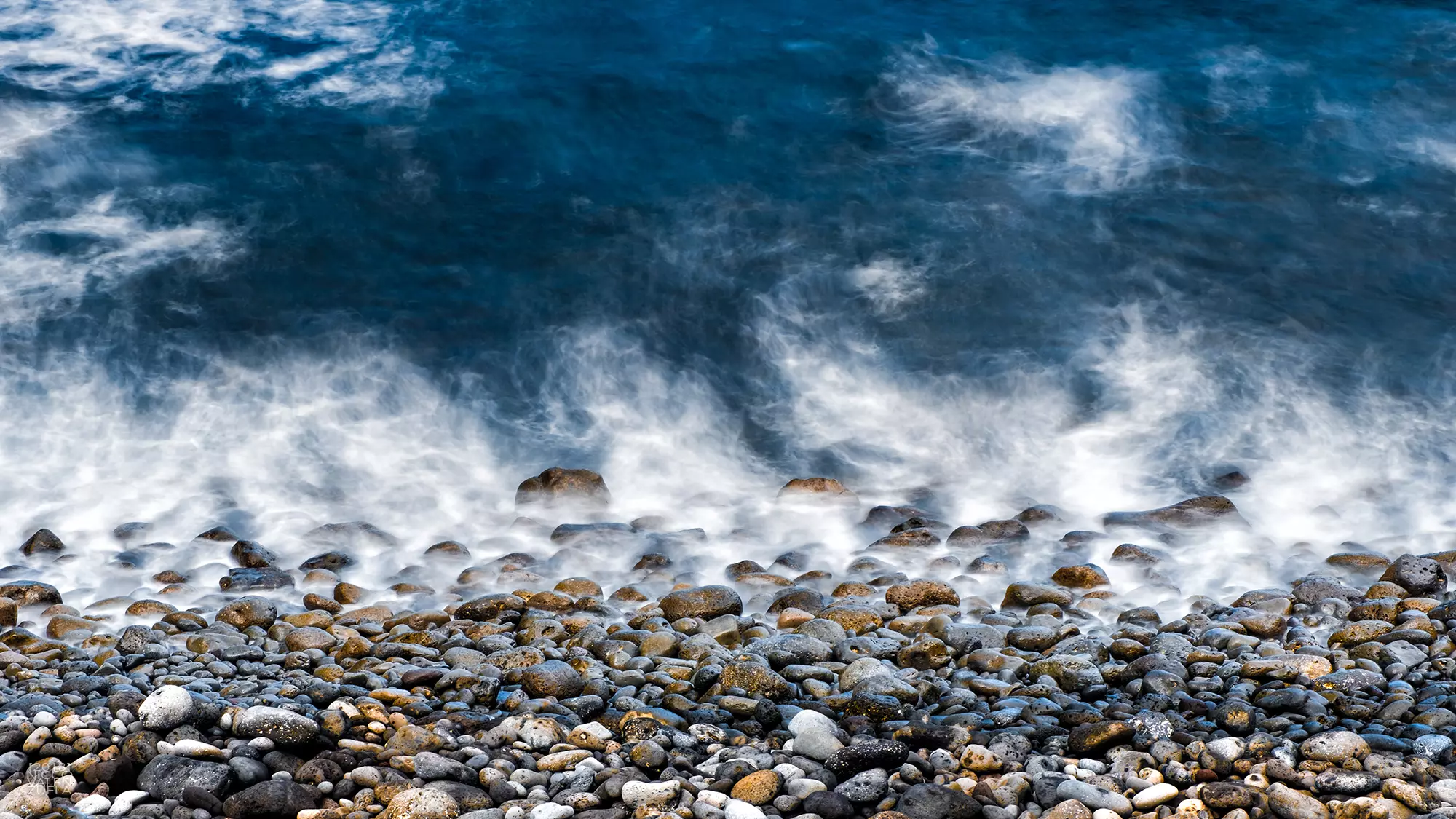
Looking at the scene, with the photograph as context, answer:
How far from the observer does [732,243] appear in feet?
43.3

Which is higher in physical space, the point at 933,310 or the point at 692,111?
the point at 692,111

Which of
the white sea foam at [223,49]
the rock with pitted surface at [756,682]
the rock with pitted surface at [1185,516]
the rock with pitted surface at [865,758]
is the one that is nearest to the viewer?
the rock with pitted surface at [865,758]

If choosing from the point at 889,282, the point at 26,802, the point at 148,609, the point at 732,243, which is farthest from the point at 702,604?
the point at 732,243

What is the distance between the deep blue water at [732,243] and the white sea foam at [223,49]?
0.06 m

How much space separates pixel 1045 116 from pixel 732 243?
4214 mm

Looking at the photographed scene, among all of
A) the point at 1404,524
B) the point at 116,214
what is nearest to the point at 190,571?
the point at 116,214

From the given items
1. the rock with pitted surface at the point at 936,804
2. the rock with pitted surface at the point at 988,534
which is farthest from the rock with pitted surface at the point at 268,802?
the rock with pitted surface at the point at 988,534

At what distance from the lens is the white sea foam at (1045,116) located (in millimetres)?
14195

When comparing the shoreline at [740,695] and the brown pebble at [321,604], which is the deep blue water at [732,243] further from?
the shoreline at [740,695]

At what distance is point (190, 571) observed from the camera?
870cm

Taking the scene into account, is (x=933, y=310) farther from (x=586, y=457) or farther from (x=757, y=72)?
(x=757, y=72)

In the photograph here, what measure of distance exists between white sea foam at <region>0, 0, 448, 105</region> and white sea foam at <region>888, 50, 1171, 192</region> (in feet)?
18.8

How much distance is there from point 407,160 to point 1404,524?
403 inches

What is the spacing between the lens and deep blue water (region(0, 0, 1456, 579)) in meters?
10.6
